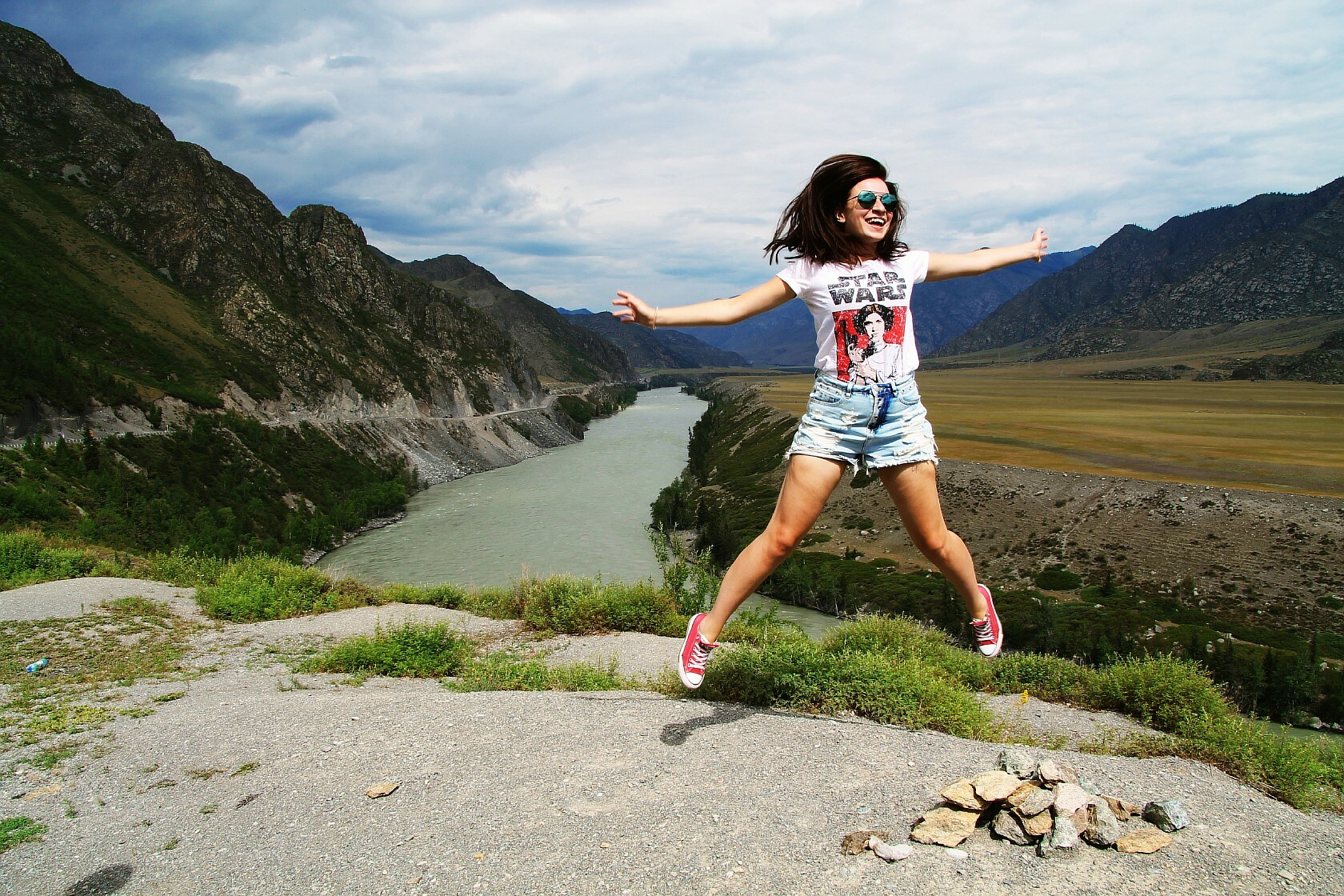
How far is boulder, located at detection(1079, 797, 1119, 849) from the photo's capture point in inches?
121

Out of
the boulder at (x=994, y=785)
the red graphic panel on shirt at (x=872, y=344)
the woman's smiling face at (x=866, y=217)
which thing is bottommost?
the boulder at (x=994, y=785)

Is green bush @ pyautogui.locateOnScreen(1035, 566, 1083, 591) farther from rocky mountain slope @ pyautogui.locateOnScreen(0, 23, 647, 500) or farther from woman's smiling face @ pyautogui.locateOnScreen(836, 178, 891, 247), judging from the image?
rocky mountain slope @ pyautogui.locateOnScreen(0, 23, 647, 500)

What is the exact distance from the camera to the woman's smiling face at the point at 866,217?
4.13m

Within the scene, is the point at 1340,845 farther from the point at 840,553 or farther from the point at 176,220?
the point at 176,220

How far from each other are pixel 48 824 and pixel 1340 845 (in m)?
6.23

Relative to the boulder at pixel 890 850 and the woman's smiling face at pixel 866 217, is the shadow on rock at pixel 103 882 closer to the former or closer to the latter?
the boulder at pixel 890 850

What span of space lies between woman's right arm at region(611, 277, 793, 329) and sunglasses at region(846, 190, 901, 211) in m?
0.65

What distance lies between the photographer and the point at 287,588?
453 inches

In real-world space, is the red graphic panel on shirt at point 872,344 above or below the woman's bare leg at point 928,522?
A: above

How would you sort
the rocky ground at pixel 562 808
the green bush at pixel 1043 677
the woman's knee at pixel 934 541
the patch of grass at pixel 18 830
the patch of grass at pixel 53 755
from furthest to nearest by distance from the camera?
the green bush at pixel 1043 677, the patch of grass at pixel 53 755, the woman's knee at pixel 934 541, the patch of grass at pixel 18 830, the rocky ground at pixel 562 808

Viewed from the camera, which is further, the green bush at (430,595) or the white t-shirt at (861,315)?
the green bush at (430,595)

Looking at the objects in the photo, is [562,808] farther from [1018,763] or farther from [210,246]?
[210,246]

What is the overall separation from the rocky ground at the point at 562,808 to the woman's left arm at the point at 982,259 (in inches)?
115

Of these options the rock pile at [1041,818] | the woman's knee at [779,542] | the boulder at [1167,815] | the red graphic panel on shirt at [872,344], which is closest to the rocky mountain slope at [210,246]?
the woman's knee at [779,542]
